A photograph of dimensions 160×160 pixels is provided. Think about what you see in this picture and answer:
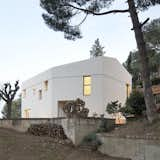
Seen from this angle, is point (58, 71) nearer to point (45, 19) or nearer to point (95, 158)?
point (45, 19)

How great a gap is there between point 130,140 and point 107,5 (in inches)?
292

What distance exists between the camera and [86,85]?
29.7 meters

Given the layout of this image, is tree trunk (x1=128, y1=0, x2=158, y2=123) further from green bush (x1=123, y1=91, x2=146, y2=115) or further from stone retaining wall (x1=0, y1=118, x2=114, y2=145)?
green bush (x1=123, y1=91, x2=146, y2=115)

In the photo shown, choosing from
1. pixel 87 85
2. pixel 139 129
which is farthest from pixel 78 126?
pixel 87 85

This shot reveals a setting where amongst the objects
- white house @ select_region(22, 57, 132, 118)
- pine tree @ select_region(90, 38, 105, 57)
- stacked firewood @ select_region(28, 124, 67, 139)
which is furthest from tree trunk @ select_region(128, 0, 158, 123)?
pine tree @ select_region(90, 38, 105, 57)

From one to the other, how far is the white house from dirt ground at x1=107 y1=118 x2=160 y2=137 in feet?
31.1

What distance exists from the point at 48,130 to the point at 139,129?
6.02 m

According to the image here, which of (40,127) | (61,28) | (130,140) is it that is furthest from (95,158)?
(61,28)

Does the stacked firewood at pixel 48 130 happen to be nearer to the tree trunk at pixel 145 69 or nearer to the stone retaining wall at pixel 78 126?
the stone retaining wall at pixel 78 126

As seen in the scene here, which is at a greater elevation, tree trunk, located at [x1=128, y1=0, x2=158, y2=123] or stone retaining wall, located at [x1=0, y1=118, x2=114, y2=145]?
tree trunk, located at [x1=128, y1=0, x2=158, y2=123]

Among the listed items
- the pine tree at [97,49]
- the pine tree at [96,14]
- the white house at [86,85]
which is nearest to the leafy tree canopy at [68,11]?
the pine tree at [96,14]

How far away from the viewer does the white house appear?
29016 mm

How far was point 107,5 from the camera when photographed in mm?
20531

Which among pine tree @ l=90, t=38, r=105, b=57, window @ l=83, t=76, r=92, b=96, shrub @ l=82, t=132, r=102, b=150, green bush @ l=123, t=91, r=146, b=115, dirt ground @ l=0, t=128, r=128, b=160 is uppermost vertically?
pine tree @ l=90, t=38, r=105, b=57
